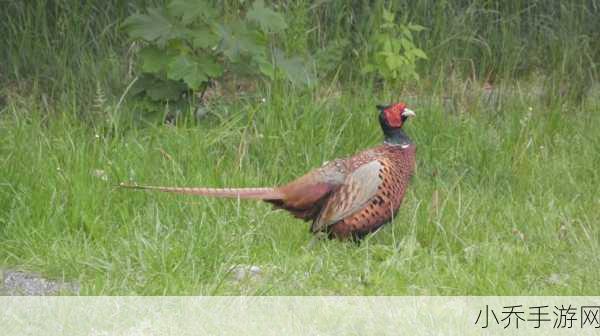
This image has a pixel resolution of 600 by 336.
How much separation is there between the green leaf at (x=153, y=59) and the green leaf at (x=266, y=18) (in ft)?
1.60

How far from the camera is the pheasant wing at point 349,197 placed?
16.8 ft

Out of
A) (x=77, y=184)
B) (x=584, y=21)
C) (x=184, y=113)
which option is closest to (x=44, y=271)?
(x=77, y=184)

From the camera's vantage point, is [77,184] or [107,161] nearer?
[77,184]

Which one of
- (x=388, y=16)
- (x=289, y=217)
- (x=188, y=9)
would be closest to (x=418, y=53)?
(x=388, y=16)

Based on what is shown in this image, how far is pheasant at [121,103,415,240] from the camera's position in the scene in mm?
5106

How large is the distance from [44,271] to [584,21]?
427cm

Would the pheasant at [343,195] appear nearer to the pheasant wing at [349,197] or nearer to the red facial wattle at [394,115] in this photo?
the pheasant wing at [349,197]

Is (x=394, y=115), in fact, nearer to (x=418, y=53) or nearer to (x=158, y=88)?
(x=418, y=53)

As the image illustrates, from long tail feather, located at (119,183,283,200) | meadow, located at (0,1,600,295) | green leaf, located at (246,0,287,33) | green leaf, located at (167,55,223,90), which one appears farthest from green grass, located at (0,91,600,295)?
green leaf, located at (246,0,287,33)

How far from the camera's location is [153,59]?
6.48 metres

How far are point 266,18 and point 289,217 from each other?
53.5 inches

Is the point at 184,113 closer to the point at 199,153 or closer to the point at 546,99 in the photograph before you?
the point at 199,153

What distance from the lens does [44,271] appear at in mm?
4770

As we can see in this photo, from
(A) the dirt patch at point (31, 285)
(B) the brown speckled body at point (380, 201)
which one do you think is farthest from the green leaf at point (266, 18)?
(A) the dirt patch at point (31, 285)
